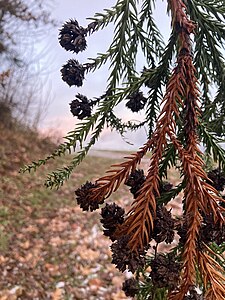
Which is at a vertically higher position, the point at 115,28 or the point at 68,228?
the point at 115,28

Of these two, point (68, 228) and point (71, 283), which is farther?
point (68, 228)

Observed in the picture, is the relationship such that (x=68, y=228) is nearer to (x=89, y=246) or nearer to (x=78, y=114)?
(x=89, y=246)

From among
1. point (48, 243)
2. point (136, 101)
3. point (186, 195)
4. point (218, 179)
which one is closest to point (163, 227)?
point (186, 195)

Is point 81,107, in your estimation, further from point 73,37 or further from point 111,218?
point 111,218

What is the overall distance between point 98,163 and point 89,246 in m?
3.43

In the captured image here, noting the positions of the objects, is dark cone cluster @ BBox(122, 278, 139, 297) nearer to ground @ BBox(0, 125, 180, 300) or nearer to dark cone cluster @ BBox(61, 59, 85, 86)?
dark cone cluster @ BBox(61, 59, 85, 86)

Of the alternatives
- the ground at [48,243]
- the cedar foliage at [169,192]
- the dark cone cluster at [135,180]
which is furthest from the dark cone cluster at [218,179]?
the ground at [48,243]

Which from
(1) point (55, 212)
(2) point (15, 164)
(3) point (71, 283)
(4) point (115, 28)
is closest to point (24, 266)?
(3) point (71, 283)

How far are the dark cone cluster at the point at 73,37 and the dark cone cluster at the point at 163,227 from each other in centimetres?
24

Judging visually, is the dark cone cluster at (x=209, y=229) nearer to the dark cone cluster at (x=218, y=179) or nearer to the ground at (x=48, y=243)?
the dark cone cluster at (x=218, y=179)

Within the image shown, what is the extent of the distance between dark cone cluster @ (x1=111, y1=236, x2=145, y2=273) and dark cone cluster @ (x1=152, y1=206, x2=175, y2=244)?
0.02 meters

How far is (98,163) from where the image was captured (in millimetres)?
7961

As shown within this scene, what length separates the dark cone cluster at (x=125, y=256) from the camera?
351 millimetres

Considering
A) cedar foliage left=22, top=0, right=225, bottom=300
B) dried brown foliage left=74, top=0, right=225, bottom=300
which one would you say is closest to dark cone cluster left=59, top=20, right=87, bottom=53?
cedar foliage left=22, top=0, right=225, bottom=300
